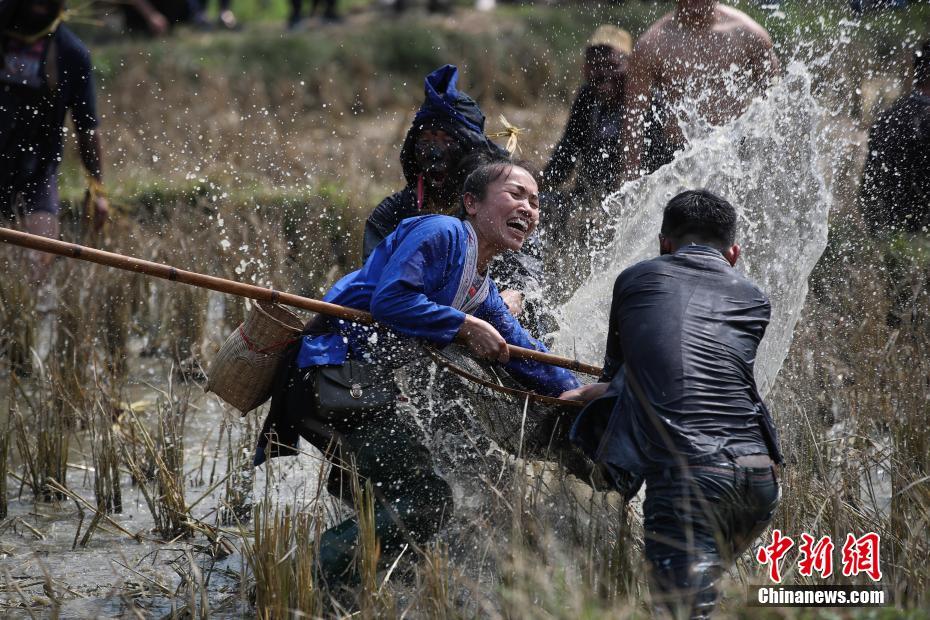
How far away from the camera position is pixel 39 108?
6324 mm

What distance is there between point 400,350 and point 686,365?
3.17 feet

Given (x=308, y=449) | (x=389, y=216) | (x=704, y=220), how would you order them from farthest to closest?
(x=308, y=449) < (x=389, y=216) < (x=704, y=220)

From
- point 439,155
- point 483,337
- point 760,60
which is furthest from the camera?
point 760,60

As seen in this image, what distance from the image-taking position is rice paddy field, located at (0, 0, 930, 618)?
3.49 meters

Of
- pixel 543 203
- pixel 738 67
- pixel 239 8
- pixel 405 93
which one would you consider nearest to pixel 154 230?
pixel 543 203

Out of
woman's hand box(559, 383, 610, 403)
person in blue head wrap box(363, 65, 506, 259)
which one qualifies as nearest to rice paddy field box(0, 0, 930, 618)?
woman's hand box(559, 383, 610, 403)

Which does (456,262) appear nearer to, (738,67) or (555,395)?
(555,395)

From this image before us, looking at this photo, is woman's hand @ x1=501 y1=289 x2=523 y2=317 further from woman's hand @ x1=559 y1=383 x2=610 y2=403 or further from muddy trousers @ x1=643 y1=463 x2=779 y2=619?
muddy trousers @ x1=643 y1=463 x2=779 y2=619

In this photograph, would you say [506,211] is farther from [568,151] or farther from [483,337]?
[568,151]

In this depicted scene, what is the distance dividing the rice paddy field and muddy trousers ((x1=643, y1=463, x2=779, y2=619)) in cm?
13

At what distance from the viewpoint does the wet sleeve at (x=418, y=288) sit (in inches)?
143

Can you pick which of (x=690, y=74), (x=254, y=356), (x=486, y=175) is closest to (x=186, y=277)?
(x=254, y=356)

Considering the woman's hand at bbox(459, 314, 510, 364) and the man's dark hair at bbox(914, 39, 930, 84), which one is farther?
the man's dark hair at bbox(914, 39, 930, 84)

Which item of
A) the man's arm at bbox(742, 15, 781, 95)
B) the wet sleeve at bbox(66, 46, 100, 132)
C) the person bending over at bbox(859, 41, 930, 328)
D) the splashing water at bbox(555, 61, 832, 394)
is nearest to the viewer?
the splashing water at bbox(555, 61, 832, 394)
